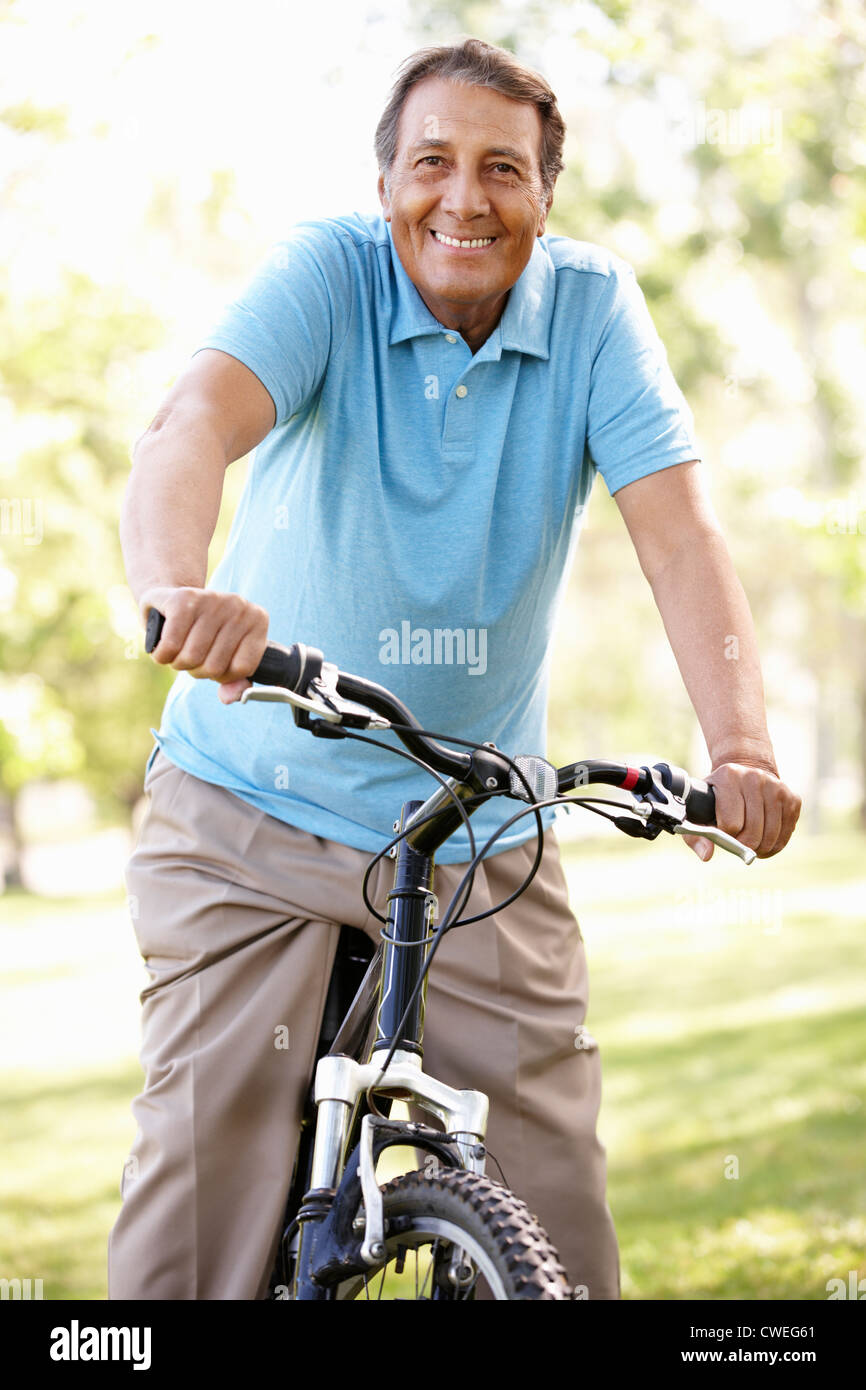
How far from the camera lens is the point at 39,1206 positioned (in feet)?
18.0

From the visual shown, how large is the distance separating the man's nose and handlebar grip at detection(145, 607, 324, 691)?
889 millimetres

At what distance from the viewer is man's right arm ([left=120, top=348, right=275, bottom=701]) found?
1566mm

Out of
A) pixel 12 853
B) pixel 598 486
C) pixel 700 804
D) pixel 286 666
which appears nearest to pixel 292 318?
pixel 286 666

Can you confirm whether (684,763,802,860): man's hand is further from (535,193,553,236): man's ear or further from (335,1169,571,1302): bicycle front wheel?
(535,193,553,236): man's ear

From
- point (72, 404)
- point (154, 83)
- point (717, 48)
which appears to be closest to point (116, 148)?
point (154, 83)

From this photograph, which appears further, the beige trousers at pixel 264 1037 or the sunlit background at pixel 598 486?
the sunlit background at pixel 598 486

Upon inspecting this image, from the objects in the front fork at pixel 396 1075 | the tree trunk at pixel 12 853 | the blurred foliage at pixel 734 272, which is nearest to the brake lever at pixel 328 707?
the front fork at pixel 396 1075

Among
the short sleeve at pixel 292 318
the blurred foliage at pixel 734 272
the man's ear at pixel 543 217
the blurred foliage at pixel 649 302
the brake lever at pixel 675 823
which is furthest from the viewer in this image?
the blurred foliage at pixel 734 272

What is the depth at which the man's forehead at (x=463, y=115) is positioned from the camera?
2.20 meters

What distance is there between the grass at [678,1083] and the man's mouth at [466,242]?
8.70ft

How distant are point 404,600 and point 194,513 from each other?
423mm

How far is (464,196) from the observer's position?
2.18 m

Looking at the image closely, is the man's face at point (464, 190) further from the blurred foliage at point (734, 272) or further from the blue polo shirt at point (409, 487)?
the blurred foliage at point (734, 272)
